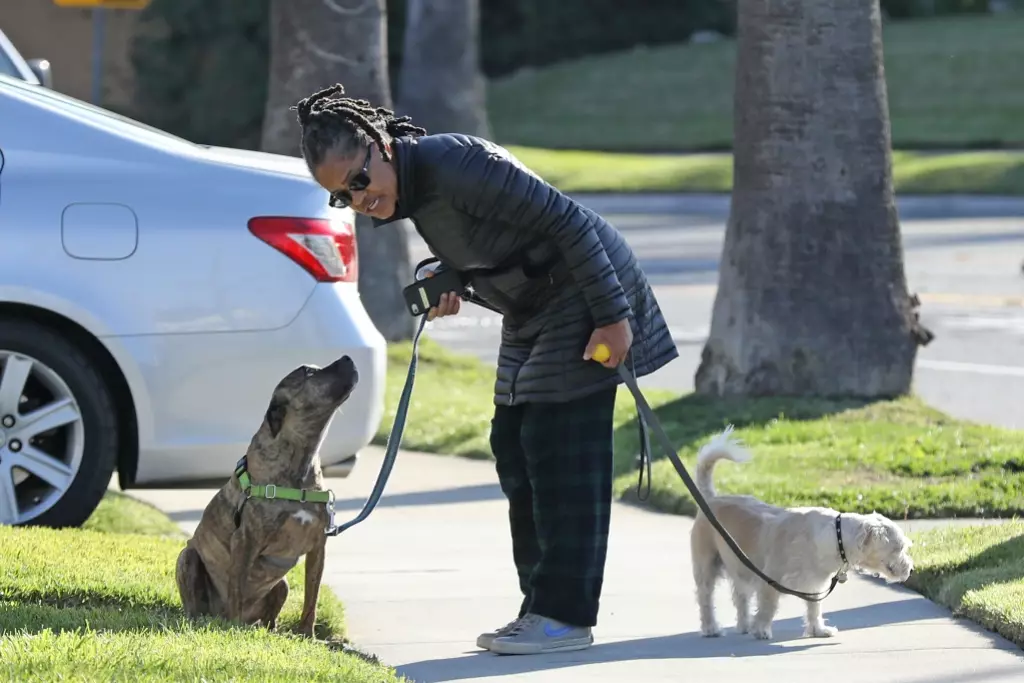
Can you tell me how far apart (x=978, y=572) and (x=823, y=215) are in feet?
11.6

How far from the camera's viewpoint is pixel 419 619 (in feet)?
19.2

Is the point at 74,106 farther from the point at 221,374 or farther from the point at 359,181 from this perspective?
the point at 359,181

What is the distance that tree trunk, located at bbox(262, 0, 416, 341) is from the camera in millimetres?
11500

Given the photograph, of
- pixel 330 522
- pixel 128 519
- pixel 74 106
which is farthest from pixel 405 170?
pixel 128 519

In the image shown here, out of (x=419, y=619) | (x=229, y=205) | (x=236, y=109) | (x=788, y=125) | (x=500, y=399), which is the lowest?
(x=419, y=619)

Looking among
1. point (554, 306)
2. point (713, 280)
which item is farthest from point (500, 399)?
point (713, 280)

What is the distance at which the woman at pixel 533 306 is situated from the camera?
4.91 metres

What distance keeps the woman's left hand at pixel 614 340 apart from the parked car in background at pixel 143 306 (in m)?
1.54

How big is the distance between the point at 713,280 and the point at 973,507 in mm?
10023

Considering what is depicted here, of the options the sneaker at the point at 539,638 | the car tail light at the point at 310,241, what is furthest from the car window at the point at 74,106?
the sneaker at the point at 539,638

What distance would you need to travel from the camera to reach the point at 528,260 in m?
5.16

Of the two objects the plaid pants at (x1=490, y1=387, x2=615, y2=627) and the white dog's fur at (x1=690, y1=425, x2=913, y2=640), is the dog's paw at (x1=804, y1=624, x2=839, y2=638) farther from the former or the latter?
the plaid pants at (x1=490, y1=387, x2=615, y2=627)

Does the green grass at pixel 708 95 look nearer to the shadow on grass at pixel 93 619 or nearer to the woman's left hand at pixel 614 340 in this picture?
the woman's left hand at pixel 614 340

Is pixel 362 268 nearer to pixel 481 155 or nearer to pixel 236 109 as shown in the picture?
pixel 481 155
